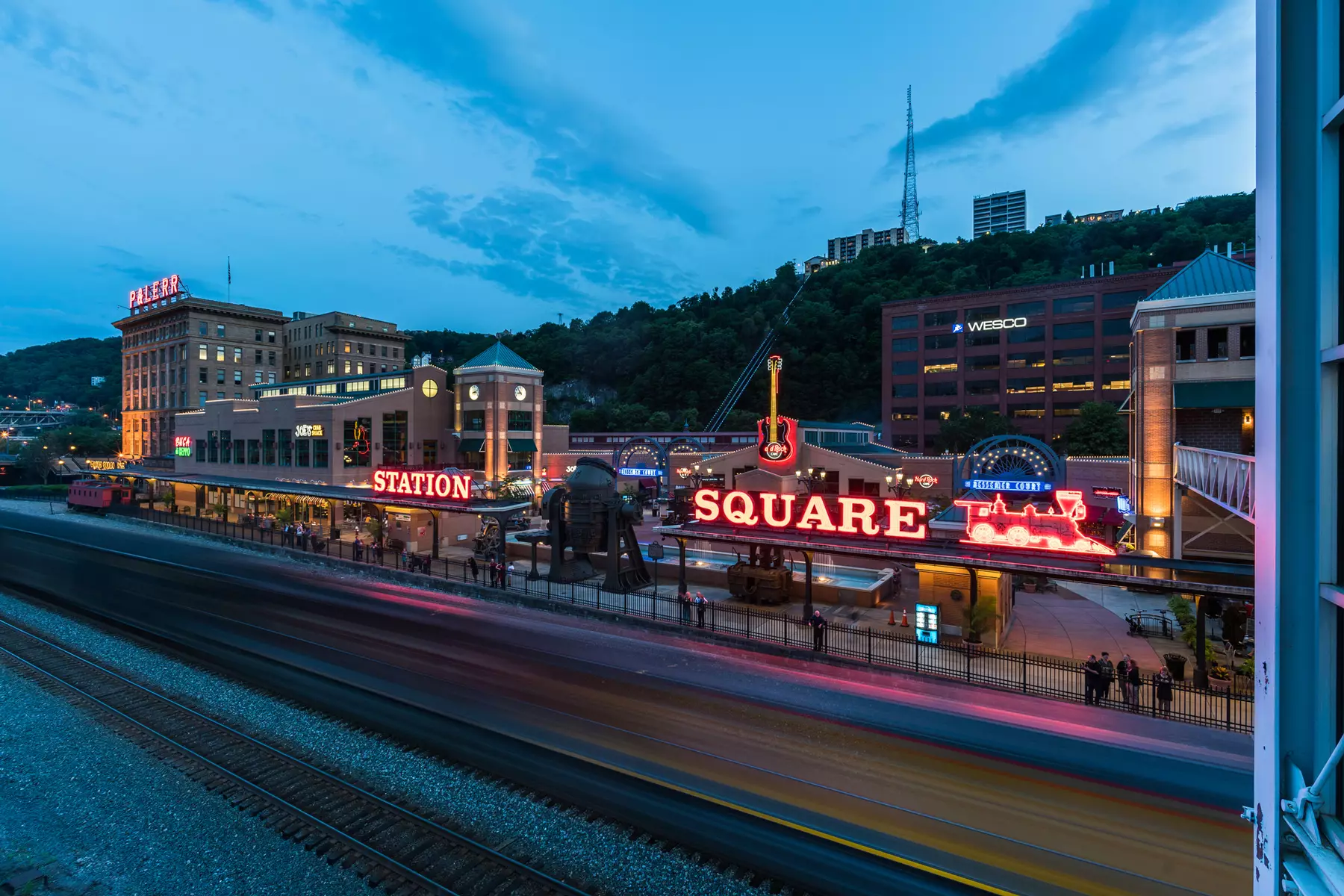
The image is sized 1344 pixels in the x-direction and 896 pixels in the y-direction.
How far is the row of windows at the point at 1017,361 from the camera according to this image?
81688mm

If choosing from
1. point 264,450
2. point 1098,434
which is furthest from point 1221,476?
point 264,450

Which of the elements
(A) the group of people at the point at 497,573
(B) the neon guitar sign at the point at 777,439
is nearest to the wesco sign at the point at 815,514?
(B) the neon guitar sign at the point at 777,439

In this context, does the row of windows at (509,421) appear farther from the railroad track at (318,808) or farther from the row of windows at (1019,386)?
the row of windows at (1019,386)

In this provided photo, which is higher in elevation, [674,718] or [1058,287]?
[1058,287]

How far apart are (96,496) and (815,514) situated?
3066 inches

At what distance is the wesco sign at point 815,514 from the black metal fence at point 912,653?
422 cm

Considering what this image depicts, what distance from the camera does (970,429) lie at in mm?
75688

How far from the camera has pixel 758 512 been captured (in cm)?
3125

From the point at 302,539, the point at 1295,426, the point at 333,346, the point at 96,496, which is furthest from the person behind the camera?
the point at 333,346

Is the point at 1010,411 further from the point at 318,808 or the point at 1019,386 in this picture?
→ the point at 318,808

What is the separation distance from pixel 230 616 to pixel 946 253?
121390 mm

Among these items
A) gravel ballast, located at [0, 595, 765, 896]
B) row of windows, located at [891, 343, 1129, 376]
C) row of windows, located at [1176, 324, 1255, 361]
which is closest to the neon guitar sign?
row of windows, located at [1176, 324, 1255, 361]

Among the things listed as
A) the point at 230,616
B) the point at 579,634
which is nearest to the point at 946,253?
the point at 579,634

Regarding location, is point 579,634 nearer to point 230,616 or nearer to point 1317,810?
point 230,616
